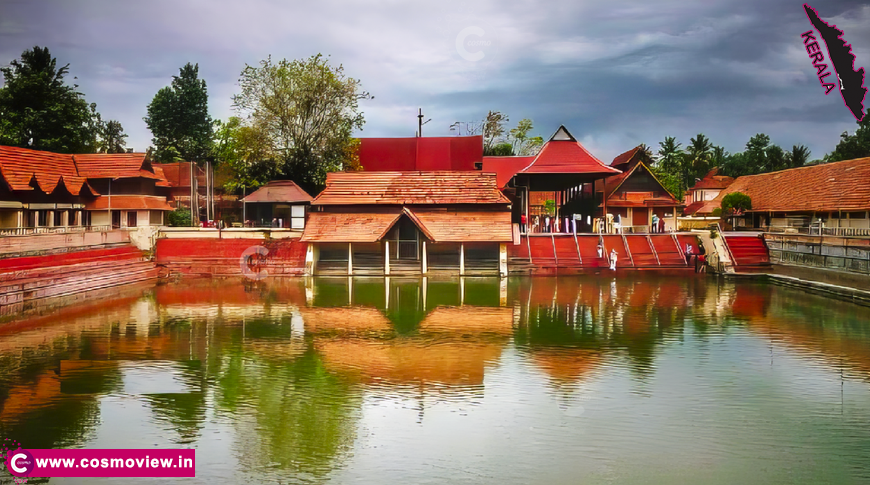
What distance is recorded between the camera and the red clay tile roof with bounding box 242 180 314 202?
34406 millimetres

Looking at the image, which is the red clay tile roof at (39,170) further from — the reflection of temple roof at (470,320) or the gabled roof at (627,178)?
the gabled roof at (627,178)

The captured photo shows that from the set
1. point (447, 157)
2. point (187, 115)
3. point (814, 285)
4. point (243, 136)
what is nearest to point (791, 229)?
point (814, 285)

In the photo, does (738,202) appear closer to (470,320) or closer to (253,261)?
(470,320)

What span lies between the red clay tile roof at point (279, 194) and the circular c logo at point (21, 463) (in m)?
25.6

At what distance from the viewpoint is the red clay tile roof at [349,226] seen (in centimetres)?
2870

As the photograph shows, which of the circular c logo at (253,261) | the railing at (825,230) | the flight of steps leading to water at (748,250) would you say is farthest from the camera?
the circular c logo at (253,261)

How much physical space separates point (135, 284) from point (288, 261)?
631 centimetres

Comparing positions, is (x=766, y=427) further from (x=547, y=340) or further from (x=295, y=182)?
(x=295, y=182)

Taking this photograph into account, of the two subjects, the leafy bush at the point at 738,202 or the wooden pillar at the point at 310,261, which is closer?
the wooden pillar at the point at 310,261

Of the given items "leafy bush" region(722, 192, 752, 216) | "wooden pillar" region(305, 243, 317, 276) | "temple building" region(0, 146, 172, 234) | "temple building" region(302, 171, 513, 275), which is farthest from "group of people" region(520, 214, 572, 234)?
"temple building" region(0, 146, 172, 234)

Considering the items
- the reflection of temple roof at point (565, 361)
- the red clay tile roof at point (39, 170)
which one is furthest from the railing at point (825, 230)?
the red clay tile roof at point (39, 170)

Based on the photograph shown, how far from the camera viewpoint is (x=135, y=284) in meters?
26.9

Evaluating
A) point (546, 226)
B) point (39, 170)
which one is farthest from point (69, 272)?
point (546, 226)
